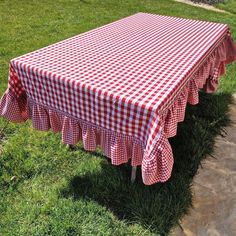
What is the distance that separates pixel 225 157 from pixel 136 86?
1.99 metres

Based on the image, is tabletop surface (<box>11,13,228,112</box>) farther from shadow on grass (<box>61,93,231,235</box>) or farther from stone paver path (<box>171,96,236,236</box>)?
stone paver path (<box>171,96,236,236</box>)

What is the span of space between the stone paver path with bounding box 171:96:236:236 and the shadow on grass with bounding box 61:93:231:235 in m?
0.09

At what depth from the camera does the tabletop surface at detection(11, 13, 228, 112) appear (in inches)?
118

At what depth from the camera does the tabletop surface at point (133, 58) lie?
9.84 ft

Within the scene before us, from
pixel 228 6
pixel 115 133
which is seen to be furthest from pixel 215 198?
pixel 228 6

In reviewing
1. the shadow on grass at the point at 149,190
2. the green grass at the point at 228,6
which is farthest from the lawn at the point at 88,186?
the green grass at the point at 228,6

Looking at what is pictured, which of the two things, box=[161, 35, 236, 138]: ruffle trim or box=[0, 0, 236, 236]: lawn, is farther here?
box=[0, 0, 236, 236]: lawn

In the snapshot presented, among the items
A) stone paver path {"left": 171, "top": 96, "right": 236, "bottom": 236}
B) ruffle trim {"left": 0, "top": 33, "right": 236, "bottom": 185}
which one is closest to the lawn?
stone paver path {"left": 171, "top": 96, "right": 236, "bottom": 236}

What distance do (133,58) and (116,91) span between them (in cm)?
85

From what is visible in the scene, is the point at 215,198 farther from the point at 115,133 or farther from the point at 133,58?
the point at 133,58

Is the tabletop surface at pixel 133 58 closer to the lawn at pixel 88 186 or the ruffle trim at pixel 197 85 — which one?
the ruffle trim at pixel 197 85

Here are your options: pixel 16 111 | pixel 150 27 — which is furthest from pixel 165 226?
pixel 150 27

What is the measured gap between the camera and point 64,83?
3.10 m

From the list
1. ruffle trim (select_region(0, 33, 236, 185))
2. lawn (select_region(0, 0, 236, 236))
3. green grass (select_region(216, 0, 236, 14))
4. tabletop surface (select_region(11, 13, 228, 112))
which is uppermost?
tabletop surface (select_region(11, 13, 228, 112))
